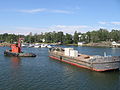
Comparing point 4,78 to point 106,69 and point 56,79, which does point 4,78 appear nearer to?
point 56,79

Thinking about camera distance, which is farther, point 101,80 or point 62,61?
point 62,61

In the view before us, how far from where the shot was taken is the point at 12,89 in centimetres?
2889

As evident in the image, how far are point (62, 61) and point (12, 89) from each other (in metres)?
31.2

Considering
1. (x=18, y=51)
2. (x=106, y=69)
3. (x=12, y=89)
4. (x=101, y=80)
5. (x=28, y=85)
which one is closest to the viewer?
(x=12, y=89)

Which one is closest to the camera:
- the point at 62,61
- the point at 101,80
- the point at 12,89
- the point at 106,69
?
the point at 12,89

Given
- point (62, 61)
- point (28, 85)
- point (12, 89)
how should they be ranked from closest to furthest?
1. point (12, 89)
2. point (28, 85)
3. point (62, 61)

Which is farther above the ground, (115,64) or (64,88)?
(115,64)

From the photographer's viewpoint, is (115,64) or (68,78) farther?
(115,64)

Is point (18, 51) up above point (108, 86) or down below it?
above

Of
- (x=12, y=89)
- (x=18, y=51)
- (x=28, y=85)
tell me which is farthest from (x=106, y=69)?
(x=18, y=51)

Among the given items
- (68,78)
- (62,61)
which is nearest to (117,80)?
(68,78)

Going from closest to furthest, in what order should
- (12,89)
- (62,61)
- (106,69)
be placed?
(12,89) < (106,69) < (62,61)

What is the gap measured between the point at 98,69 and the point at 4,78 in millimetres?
20478

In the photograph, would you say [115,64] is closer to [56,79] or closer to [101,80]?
[101,80]
